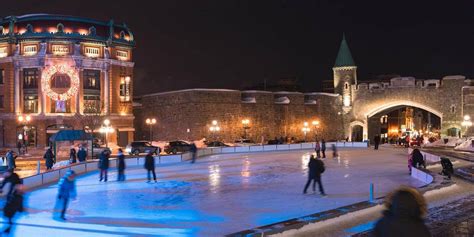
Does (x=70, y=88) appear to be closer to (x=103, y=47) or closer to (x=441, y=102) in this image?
(x=103, y=47)

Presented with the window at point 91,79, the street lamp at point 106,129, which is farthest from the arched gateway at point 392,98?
the window at point 91,79

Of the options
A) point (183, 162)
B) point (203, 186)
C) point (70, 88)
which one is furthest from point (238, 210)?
point (70, 88)

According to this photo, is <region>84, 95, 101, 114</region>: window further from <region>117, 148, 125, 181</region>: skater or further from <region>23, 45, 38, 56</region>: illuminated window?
<region>117, 148, 125, 181</region>: skater

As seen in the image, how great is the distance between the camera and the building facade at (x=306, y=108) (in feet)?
160

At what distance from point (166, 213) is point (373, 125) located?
186 feet

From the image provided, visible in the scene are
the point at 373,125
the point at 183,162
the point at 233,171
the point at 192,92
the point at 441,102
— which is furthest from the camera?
the point at 373,125

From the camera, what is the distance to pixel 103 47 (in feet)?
153

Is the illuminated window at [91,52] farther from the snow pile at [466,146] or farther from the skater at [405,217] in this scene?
the skater at [405,217]

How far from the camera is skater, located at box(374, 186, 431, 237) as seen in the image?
3727mm

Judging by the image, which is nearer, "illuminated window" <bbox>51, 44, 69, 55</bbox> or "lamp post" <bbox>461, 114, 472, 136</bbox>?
"illuminated window" <bbox>51, 44, 69, 55</bbox>

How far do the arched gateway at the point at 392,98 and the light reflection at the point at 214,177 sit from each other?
32.3 meters

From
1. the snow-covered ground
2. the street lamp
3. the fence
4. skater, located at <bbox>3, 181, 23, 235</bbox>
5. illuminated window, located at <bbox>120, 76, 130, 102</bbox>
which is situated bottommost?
the snow-covered ground

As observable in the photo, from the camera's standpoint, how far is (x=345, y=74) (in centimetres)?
6475

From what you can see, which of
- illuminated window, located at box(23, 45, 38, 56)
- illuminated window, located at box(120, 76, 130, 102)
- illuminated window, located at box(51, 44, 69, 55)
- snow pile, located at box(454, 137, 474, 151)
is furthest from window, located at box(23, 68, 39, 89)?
snow pile, located at box(454, 137, 474, 151)
